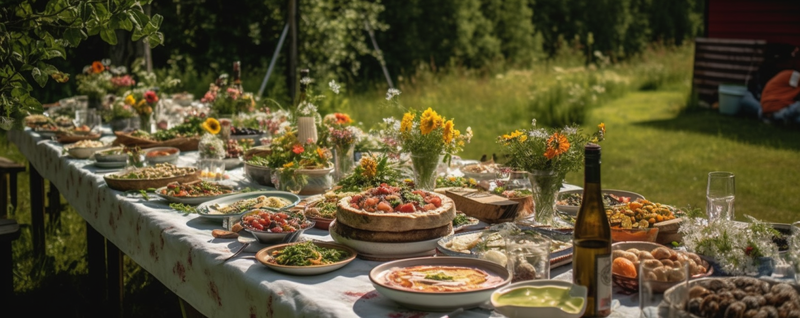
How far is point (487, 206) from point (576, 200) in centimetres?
43

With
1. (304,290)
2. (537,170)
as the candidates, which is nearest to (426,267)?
(304,290)

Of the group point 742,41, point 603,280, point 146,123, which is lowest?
point 146,123

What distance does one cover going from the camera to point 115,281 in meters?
4.78

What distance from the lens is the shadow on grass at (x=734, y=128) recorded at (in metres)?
10.5

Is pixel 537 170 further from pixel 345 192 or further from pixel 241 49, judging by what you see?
pixel 241 49

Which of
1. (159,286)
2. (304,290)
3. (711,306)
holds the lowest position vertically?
(159,286)

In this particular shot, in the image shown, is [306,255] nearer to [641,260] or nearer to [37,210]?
[641,260]

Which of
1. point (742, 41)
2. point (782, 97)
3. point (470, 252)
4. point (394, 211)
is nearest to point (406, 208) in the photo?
point (394, 211)

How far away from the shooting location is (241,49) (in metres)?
17.9

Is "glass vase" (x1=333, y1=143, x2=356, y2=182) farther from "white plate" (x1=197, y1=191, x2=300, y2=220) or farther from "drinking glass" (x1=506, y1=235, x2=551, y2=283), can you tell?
"drinking glass" (x1=506, y1=235, x2=551, y2=283)

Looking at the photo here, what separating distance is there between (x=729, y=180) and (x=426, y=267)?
3.66ft

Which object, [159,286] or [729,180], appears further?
[159,286]

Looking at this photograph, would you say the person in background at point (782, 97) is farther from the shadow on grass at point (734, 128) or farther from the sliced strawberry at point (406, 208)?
the sliced strawberry at point (406, 208)

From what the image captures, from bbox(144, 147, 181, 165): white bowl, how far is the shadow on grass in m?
7.86
